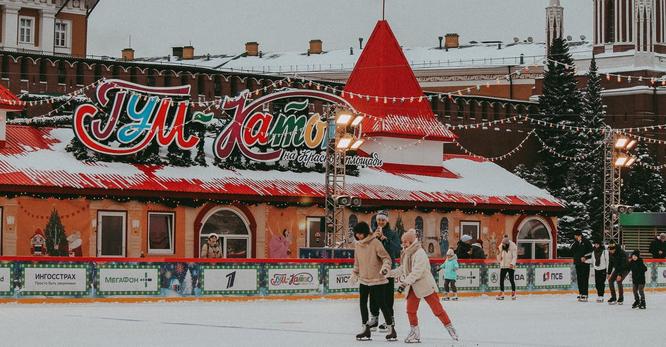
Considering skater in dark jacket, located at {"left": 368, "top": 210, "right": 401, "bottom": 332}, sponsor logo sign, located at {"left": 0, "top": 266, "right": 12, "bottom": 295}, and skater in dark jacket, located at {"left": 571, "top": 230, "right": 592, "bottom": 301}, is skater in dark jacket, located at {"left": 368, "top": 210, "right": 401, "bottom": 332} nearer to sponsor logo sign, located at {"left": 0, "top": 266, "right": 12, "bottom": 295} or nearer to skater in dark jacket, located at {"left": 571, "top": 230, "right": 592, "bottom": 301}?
sponsor logo sign, located at {"left": 0, "top": 266, "right": 12, "bottom": 295}

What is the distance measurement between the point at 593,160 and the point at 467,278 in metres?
37.4

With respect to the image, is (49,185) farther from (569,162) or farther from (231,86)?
(569,162)

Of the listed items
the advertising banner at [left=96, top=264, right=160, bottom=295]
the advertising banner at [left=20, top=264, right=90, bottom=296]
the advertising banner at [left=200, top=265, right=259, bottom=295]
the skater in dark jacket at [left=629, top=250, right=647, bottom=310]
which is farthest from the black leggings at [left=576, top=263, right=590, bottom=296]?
the advertising banner at [left=20, top=264, right=90, bottom=296]

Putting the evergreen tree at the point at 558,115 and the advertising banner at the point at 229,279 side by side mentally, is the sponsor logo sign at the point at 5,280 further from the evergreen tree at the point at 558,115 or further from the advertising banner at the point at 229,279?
the evergreen tree at the point at 558,115

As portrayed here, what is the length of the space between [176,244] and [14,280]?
39.5ft

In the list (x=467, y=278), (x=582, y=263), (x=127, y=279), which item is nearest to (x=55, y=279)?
(x=127, y=279)

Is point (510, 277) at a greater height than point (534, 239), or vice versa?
point (534, 239)

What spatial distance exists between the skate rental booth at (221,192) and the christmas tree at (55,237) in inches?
1.4

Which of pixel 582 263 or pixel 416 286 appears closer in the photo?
pixel 416 286

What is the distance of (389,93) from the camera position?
50.3 metres

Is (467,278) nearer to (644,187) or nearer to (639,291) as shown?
(639,291)

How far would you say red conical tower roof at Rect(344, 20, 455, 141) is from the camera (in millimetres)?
49656

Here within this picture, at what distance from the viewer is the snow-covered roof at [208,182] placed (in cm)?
3588

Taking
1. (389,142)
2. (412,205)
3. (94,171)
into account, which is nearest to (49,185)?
(94,171)
